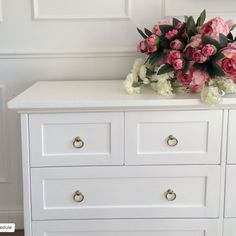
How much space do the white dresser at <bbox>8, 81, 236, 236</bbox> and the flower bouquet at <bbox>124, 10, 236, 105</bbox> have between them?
0.06m

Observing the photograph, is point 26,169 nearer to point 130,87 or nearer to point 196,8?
point 130,87

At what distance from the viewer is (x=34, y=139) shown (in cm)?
168

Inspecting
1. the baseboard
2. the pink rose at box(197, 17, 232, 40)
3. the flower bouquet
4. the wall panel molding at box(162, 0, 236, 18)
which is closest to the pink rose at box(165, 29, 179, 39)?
the flower bouquet

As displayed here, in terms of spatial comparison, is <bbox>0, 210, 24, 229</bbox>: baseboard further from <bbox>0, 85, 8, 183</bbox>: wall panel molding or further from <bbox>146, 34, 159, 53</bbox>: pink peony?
<bbox>146, 34, 159, 53</bbox>: pink peony

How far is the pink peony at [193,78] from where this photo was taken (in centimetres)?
164

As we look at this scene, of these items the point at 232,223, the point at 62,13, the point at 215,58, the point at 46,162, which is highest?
the point at 62,13

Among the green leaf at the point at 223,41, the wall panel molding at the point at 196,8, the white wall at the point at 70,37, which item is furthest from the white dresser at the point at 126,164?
the wall panel molding at the point at 196,8

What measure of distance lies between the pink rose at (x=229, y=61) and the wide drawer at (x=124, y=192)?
38 centimetres

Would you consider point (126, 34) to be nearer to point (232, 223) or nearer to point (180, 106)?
point (180, 106)

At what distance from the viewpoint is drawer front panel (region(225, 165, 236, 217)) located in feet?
5.66

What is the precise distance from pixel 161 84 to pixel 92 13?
23.3 inches

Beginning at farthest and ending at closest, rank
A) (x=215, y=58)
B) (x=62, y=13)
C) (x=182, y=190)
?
(x=62, y=13) → (x=182, y=190) → (x=215, y=58)

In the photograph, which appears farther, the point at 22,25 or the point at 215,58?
the point at 22,25

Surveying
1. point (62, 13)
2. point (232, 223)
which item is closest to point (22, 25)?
point (62, 13)
